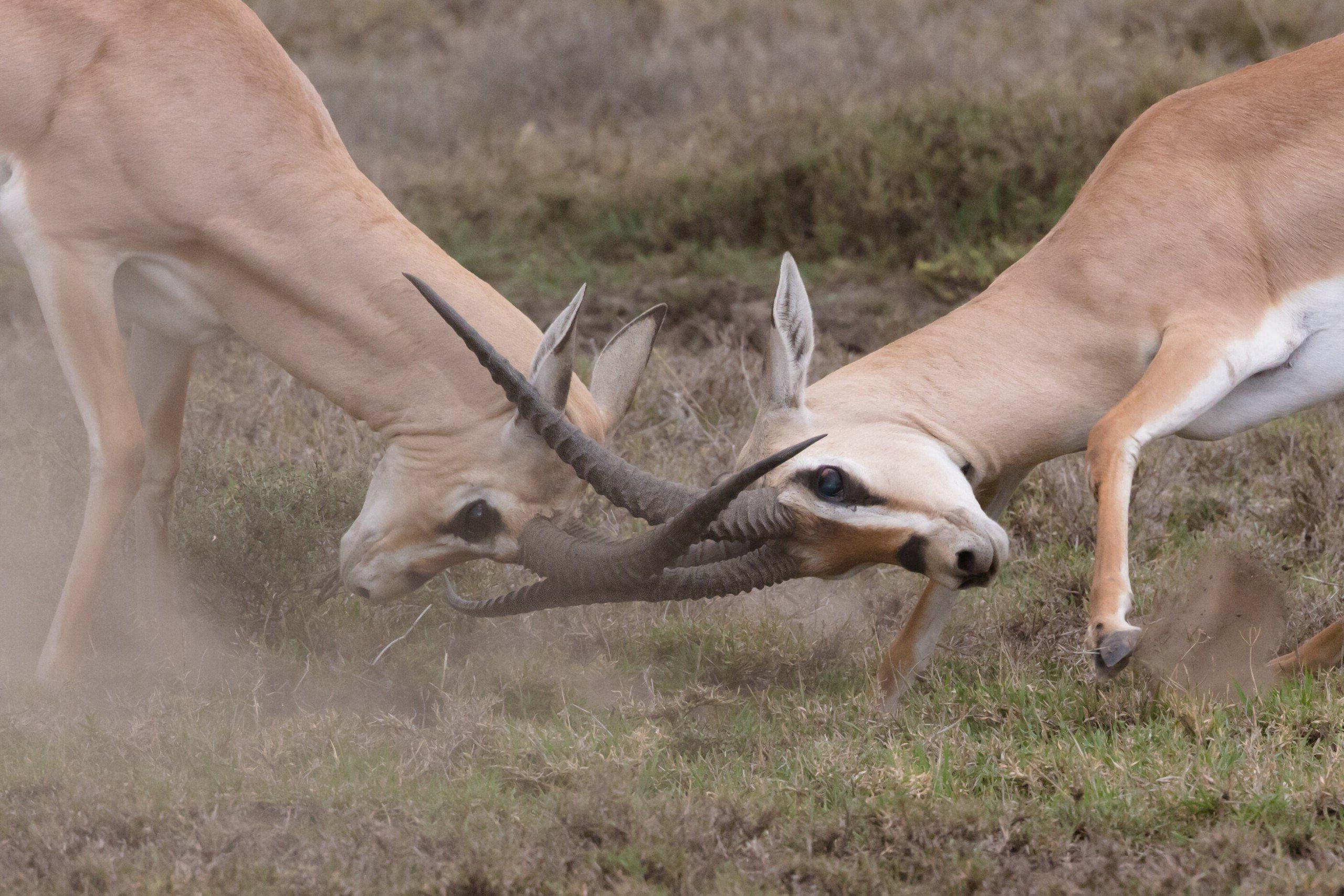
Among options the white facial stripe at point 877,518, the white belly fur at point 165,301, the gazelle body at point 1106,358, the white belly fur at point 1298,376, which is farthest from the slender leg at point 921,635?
the white belly fur at point 165,301

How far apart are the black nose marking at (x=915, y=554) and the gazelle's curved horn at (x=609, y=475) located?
32 centimetres

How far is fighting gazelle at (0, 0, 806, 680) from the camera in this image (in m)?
4.71

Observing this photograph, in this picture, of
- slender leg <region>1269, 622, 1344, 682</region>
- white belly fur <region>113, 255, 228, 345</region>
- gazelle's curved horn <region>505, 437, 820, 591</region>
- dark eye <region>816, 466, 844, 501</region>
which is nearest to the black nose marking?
dark eye <region>816, 466, 844, 501</region>

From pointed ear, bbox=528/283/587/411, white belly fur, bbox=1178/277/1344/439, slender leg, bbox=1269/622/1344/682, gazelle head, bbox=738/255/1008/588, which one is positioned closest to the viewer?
gazelle head, bbox=738/255/1008/588

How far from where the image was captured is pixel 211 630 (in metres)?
5.45

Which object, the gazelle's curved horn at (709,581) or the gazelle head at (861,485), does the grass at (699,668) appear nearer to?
the gazelle's curved horn at (709,581)

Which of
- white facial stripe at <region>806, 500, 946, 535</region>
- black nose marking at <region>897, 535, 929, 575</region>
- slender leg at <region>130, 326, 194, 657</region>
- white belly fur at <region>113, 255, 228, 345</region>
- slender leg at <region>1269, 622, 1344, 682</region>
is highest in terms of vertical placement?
white belly fur at <region>113, 255, 228, 345</region>

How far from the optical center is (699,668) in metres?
5.21

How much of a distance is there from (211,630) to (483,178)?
601cm

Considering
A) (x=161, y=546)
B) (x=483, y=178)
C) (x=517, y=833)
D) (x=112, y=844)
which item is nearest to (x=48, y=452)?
(x=161, y=546)

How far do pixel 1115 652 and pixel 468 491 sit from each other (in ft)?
6.19

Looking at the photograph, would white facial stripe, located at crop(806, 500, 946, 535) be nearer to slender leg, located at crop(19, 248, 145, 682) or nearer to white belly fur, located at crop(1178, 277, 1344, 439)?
white belly fur, located at crop(1178, 277, 1344, 439)

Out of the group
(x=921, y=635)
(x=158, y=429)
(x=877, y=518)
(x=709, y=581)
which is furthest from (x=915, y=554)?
(x=158, y=429)

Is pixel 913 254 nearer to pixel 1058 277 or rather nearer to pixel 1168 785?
pixel 1058 277
